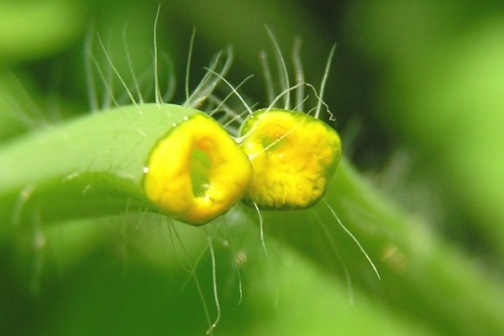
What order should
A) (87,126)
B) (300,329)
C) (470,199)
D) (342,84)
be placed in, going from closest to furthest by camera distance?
1. (87,126)
2. (300,329)
3. (470,199)
4. (342,84)

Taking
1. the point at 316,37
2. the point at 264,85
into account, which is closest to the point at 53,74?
the point at 264,85

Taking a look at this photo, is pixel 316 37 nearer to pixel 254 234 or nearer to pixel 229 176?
pixel 254 234

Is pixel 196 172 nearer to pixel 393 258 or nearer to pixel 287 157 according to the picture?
pixel 287 157

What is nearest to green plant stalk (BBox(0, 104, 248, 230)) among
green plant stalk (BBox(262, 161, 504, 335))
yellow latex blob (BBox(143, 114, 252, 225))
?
yellow latex blob (BBox(143, 114, 252, 225))

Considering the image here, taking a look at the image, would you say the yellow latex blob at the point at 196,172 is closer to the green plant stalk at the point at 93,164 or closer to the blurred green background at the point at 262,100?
the green plant stalk at the point at 93,164

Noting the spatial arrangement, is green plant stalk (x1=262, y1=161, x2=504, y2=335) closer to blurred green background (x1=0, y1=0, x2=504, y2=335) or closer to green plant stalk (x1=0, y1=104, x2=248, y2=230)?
blurred green background (x1=0, y1=0, x2=504, y2=335)
